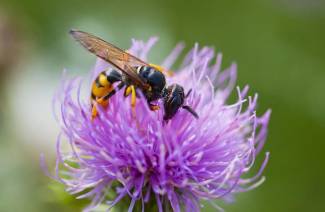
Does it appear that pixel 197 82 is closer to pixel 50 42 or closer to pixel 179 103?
pixel 179 103

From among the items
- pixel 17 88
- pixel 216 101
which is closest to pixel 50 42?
pixel 17 88

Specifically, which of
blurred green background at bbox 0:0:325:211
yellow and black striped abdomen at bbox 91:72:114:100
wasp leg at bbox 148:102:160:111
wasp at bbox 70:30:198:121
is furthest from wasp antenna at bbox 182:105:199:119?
blurred green background at bbox 0:0:325:211

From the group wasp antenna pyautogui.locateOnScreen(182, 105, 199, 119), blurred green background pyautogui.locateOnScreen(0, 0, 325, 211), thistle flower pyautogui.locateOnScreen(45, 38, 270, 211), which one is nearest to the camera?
thistle flower pyautogui.locateOnScreen(45, 38, 270, 211)

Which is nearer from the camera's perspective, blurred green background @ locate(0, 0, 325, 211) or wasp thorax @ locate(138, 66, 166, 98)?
wasp thorax @ locate(138, 66, 166, 98)

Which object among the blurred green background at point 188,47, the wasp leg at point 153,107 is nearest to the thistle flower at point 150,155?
the wasp leg at point 153,107

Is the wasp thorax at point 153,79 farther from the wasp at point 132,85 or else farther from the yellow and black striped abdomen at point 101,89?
the yellow and black striped abdomen at point 101,89

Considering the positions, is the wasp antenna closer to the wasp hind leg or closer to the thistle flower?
the thistle flower

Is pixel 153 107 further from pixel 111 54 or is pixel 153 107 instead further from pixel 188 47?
pixel 188 47
